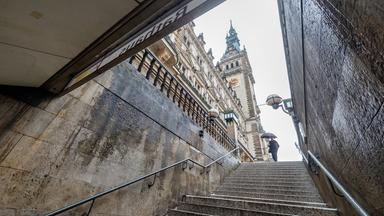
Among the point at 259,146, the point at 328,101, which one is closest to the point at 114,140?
the point at 328,101

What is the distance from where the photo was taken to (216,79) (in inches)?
827

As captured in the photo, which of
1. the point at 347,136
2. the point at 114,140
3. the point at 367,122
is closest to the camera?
the point at 367,122

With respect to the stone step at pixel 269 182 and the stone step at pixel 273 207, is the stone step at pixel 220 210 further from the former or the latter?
the stone step at pixel 269 182

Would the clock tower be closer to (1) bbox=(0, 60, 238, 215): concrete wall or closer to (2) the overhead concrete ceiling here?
(1) bbox=(0, 60, 238, 215): concrete wall

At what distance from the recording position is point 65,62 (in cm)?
185

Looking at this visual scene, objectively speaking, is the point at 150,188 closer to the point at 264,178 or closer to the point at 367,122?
the point at 367,122

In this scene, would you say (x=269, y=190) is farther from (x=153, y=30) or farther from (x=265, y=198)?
(x=153, y=30)

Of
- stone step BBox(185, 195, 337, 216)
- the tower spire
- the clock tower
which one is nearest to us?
stone step BBox(185, 195, 337, 216)

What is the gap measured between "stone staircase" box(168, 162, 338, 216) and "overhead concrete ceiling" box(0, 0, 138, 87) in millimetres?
3396

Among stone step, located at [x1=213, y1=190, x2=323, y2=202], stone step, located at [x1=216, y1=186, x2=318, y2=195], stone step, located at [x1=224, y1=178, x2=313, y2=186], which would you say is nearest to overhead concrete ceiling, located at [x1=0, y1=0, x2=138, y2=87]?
stone step, located at [x1=213, y1=190, x2=323, y2=202]

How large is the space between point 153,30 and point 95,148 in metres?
2.25

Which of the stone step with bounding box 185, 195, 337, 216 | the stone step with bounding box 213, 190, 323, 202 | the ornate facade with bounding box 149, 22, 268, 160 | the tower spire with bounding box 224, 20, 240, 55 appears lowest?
the stone step with bounding box 185, 195, 337, 216

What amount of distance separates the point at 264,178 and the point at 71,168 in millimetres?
5833

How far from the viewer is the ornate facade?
29.3 ft
